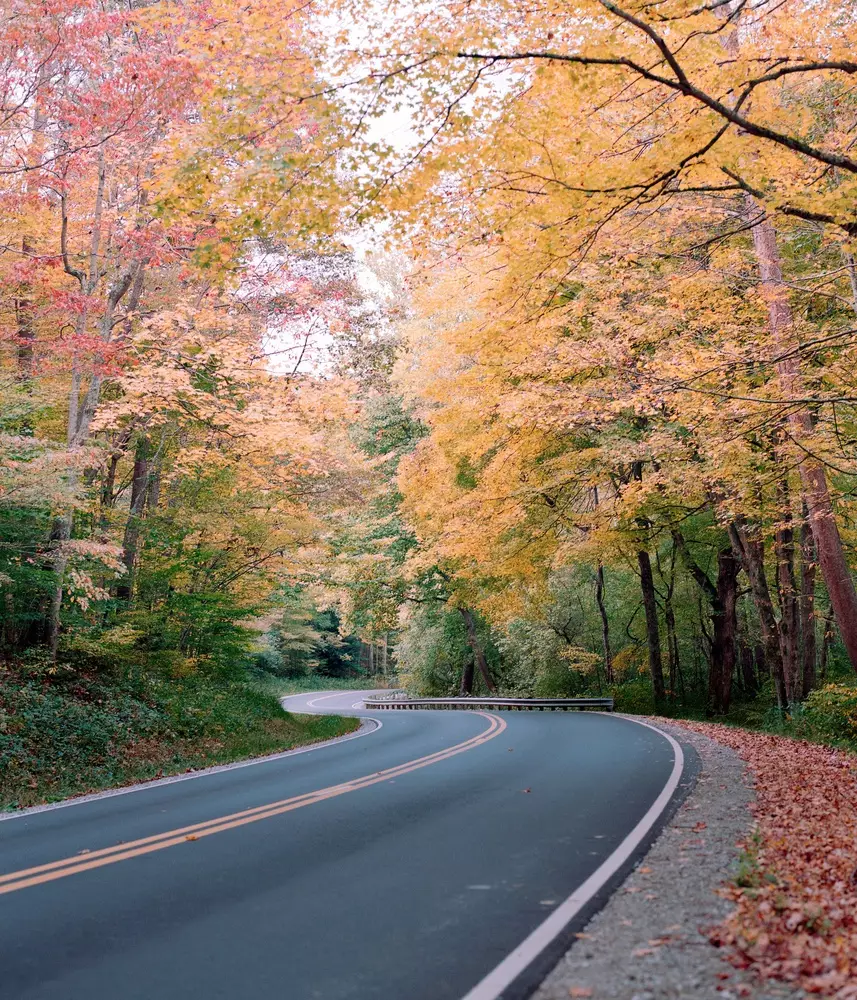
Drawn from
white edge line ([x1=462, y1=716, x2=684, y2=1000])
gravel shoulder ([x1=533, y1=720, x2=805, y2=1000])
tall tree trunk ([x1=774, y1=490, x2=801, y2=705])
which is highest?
tall tree trunk ([x1=774, y1=490, x2=801, y2=705])

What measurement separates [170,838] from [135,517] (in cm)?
998

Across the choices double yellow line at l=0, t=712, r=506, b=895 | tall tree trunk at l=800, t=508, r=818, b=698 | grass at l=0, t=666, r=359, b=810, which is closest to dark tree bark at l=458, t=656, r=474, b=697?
tall tree trunk at l=800, t=508, r=818, b=698

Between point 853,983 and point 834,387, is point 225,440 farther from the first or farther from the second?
point 853,983

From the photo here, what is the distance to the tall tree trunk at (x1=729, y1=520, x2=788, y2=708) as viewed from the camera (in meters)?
17.4

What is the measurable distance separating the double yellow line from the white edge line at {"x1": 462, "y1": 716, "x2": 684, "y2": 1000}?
11.8ft

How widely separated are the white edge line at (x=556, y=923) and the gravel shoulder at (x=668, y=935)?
15 centimetres

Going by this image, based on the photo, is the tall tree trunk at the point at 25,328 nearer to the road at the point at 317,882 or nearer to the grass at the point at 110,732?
the grass at the point at 110,732

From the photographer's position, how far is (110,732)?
41.4 ft

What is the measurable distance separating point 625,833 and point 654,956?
293 cm

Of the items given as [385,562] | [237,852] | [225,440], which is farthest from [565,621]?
[237,852]

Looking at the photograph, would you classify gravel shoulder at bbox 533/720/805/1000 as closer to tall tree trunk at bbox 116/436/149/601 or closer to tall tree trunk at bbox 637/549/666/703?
tall tree trunk at bbox 116/436/149/601

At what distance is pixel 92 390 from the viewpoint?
1374 centimetres

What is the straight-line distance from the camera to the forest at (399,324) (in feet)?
21.5

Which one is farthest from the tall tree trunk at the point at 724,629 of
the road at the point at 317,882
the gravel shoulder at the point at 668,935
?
the gravel shoulder at the point at 668,935
